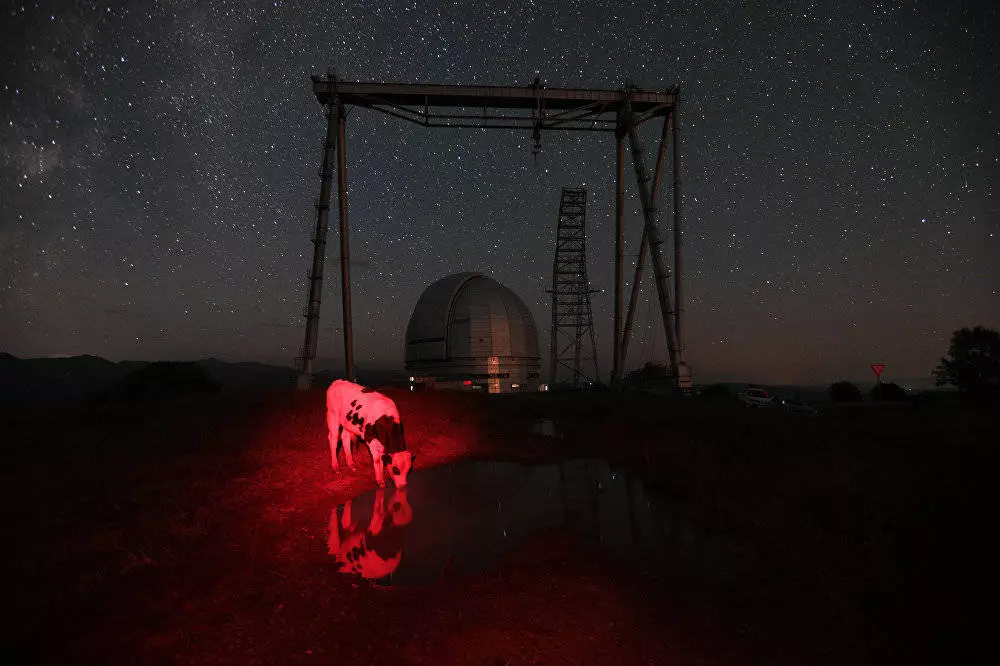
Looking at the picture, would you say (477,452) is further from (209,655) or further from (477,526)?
(209,655)

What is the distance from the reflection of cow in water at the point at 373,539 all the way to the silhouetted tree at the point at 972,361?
3965 centimetres

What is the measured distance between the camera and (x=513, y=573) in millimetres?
4953

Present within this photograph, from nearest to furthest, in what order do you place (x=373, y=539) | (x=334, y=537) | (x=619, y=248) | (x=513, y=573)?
(x=513, y=573) < (x=373, y=539) < (x=334, y=537) < (x=619, y=248)

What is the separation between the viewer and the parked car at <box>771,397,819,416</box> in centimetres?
1811

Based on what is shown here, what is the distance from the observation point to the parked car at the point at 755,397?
69.0ft

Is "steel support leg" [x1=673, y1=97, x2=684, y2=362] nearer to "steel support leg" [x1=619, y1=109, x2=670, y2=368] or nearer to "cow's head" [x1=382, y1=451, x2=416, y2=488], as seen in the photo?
"steel support leg" [x1=619, y1=109, x2=670, y2=368]

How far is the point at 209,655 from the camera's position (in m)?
3.59

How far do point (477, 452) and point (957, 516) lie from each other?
9419 mm

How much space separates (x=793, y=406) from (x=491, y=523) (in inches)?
740

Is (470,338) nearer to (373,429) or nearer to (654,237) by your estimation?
(654,237)

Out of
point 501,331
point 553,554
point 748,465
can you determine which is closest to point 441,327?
point 501,331

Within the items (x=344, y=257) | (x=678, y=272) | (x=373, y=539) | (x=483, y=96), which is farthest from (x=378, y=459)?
(x=483, y=96)

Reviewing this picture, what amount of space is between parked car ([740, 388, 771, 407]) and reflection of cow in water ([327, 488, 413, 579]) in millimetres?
19584

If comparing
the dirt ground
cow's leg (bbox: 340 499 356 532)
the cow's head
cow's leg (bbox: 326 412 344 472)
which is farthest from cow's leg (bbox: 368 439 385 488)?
cow's leg (bbox: 326 412 344 472)
